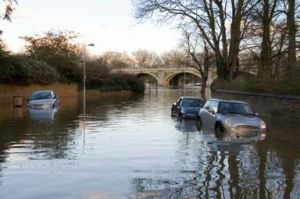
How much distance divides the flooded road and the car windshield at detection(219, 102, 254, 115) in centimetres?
126

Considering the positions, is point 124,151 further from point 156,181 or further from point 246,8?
point 246,8

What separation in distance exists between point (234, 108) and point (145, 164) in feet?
33.3

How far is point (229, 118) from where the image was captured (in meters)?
20.8

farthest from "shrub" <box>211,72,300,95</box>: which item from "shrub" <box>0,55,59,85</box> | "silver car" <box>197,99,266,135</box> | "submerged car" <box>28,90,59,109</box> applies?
"shrub" <box>0,55,59,85</box>

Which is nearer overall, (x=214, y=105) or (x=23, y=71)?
(x=214, y=105)

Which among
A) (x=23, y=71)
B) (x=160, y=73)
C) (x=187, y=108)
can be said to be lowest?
(x=187, y=108)

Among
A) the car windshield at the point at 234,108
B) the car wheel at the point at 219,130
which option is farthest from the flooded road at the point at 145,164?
the car windshield at the point at 234,108

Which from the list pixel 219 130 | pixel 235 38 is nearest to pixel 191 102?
pixel 219 130

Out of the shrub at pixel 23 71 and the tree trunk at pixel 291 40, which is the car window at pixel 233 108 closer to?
the tree trunk at pixel 291 40

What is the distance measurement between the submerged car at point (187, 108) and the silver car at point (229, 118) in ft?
18.0

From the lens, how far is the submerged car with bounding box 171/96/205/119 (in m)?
29.7

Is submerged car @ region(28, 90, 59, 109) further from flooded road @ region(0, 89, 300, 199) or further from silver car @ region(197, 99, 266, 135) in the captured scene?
silver car @ region(197, 99, 266, 135)

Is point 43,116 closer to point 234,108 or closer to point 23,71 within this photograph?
point 234,108

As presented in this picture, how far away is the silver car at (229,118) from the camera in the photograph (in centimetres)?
2027
